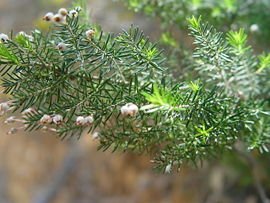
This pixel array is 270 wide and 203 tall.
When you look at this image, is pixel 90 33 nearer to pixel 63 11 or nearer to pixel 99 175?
pixel 63 11

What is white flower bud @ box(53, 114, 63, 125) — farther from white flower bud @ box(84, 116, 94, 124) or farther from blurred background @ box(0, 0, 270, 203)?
blurred background @ box(0, 0, 270, 203)

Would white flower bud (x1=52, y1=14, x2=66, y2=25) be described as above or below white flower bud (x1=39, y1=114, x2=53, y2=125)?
above

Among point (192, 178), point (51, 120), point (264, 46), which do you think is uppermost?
point (264, 46)

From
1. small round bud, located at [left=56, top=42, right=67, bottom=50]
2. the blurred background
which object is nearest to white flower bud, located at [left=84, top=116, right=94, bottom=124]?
small round bud, located at [left=56, top=42, right=67, bottom=50]

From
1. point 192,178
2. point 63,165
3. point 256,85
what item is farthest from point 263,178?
point 63,165

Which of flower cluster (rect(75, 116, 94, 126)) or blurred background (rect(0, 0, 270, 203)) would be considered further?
blurred background (rect(0, 0, 270, 203))

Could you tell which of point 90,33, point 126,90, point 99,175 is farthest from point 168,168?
point 99,175

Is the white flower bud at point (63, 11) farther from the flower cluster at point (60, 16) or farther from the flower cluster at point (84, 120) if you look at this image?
the flower cluster at point (84, 120)

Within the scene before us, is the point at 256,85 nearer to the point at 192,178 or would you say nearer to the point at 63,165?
the point at 192,178
